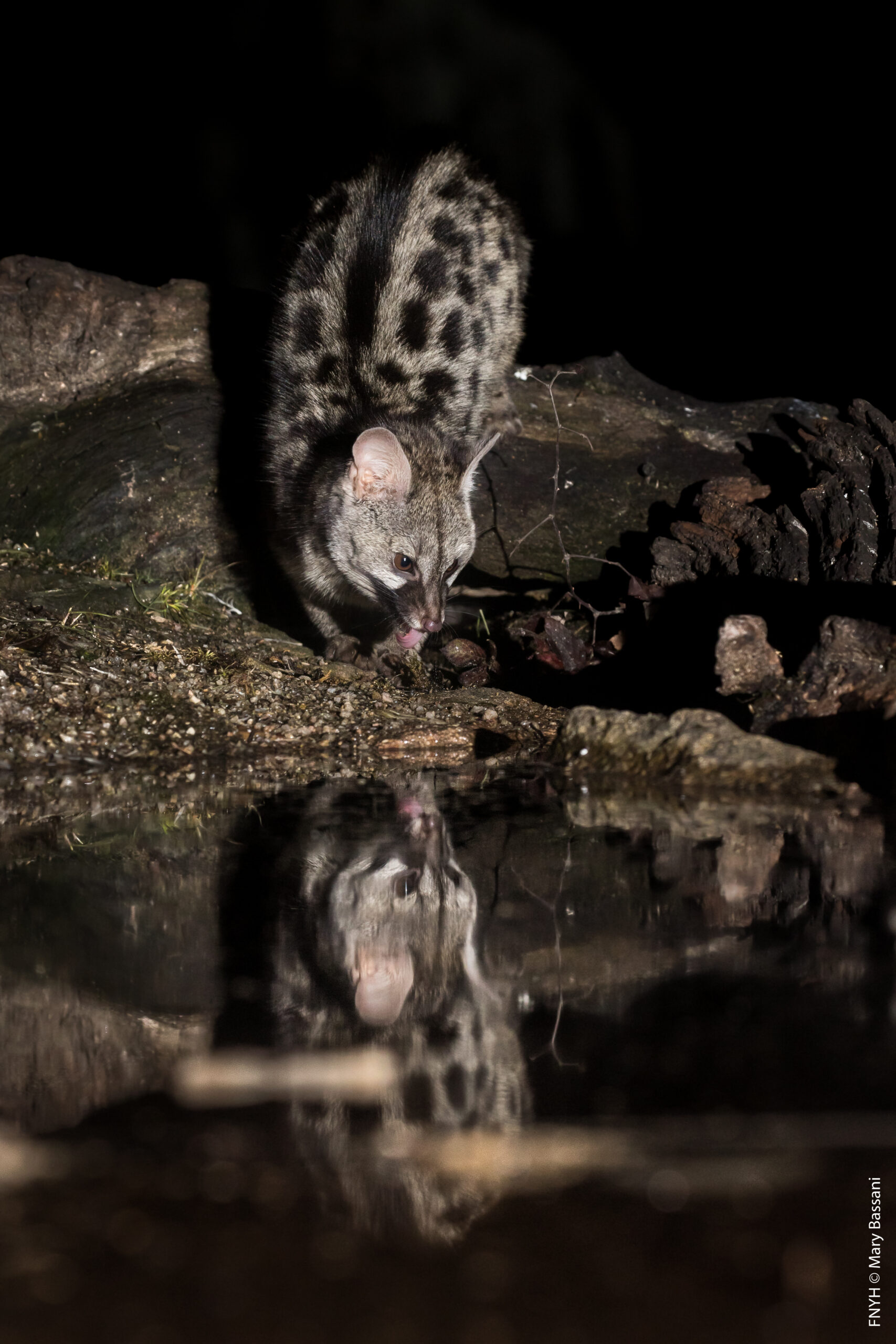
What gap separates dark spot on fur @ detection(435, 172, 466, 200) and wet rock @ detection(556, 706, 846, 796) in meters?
3.22

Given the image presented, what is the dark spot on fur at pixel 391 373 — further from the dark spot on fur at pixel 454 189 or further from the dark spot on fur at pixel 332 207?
the dark spot on fur at pixel 454 189

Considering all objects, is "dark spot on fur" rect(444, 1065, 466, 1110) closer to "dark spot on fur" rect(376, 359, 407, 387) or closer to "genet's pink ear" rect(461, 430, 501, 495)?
"genet's pink ear" rect(461, 430, 501, 495)

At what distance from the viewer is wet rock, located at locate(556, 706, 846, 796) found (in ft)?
10.3

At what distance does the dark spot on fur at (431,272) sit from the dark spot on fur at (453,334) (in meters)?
0.13

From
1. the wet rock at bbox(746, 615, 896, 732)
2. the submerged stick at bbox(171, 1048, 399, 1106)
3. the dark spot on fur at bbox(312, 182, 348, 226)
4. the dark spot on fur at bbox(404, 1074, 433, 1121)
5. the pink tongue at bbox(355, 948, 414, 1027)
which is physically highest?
the dark spot on fur at bbox(312, 182, 348, 226)

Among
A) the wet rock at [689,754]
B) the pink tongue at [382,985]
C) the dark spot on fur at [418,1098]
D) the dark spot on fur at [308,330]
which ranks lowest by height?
the dark spot on fur at [418,1098]

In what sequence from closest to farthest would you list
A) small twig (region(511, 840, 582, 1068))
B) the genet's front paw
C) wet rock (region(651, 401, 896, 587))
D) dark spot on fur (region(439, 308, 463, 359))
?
small twig (region(511, 840, 582, 1068)), wet rock (region(651, 401, 896, 587)), the genet's front paw, dark spot on fur (region(439, 308, 463, 359))

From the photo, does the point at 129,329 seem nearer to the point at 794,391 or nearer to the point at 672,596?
the point at 672,596

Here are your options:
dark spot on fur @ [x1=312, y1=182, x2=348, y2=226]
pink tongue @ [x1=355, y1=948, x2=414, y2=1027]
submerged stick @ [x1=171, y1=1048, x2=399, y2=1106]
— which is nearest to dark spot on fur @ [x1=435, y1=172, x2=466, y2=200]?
dark spot on fur @ [x1=312, y1=182, x2=348, y2=226]

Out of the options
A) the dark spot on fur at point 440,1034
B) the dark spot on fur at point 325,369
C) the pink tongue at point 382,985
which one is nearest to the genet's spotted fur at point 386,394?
the dark spot on fur at point 325,369

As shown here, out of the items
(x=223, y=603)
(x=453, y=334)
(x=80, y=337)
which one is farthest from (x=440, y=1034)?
(x=80, y=337)

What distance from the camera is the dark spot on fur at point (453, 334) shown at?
5.38 m

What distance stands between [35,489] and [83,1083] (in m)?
4.44

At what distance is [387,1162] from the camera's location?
144 cm
